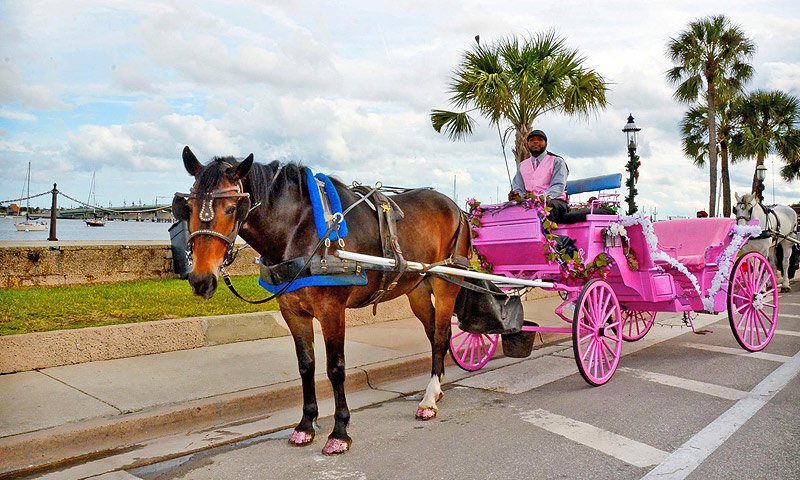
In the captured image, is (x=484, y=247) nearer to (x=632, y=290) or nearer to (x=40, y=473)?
(x=632, y=290)

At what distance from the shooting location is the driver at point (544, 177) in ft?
21.7

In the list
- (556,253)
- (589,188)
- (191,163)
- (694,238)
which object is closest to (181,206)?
(191,163)

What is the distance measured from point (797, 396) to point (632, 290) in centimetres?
192

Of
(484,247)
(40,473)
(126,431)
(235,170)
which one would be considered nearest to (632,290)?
(484,247)

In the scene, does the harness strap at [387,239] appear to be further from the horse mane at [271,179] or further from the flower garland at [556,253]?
the flower garland at [556,253]

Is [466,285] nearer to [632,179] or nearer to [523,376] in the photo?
[523,376]

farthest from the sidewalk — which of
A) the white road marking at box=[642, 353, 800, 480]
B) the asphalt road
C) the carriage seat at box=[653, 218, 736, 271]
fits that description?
the carriage seat at box=[653, 218, 736, 271]

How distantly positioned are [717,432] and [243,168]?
386cm

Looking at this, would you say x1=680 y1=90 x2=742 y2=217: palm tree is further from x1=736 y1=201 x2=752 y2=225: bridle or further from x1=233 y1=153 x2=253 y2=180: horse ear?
x1=233 y1=153 x2=253 y2=180: horse ear

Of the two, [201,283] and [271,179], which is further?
[271,179]

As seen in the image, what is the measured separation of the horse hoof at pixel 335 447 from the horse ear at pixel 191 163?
6.69ft

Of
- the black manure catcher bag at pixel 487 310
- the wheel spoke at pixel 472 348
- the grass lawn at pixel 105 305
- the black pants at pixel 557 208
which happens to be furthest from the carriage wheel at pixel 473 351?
the grass lawn at pixel 105 305

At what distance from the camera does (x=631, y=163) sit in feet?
59.5

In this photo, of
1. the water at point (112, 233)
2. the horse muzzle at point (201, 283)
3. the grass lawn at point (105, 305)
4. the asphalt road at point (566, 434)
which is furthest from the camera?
the water at point (112, 233)
